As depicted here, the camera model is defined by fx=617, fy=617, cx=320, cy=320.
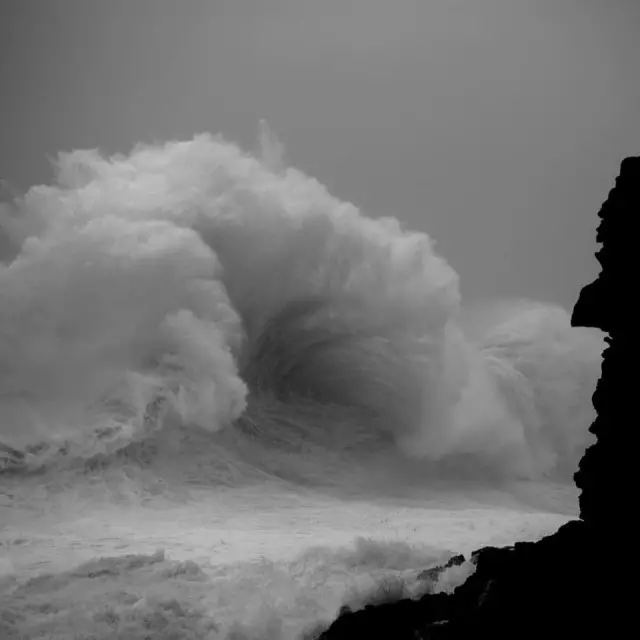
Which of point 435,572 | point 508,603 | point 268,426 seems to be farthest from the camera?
point 268,426

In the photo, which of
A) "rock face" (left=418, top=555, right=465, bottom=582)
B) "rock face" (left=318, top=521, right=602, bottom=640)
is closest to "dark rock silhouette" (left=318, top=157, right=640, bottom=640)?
"rock face" (left=318, top=521, right=602, bottom=640)

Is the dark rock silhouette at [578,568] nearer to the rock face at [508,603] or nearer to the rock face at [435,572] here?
the rock face at [508,603]

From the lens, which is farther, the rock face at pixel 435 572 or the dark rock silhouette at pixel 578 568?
the rock face at pixel 435 572

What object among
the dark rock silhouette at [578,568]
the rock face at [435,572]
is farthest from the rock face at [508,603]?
the rock face at [435,572]

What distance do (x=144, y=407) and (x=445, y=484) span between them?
8.29m

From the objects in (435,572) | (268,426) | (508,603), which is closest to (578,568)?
(508,603)

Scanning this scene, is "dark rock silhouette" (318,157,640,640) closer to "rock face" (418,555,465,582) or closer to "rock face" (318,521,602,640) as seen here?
"rock face" (318,521,602,640)

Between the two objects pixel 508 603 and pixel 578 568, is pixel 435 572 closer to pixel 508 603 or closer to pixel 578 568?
pixel 508 603

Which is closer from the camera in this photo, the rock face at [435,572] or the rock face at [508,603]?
the rock face at [508,603]

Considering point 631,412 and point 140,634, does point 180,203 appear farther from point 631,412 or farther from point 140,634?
point 631,412

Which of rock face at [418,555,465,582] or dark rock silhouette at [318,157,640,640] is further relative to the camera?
rock face at [418,555,465,582]

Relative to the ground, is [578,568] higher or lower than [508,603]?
higher

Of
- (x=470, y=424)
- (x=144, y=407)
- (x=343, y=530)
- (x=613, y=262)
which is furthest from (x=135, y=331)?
(x=613, y=262)

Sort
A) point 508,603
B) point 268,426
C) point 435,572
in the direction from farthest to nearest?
point 268,426
point 435,572
point 508,603
